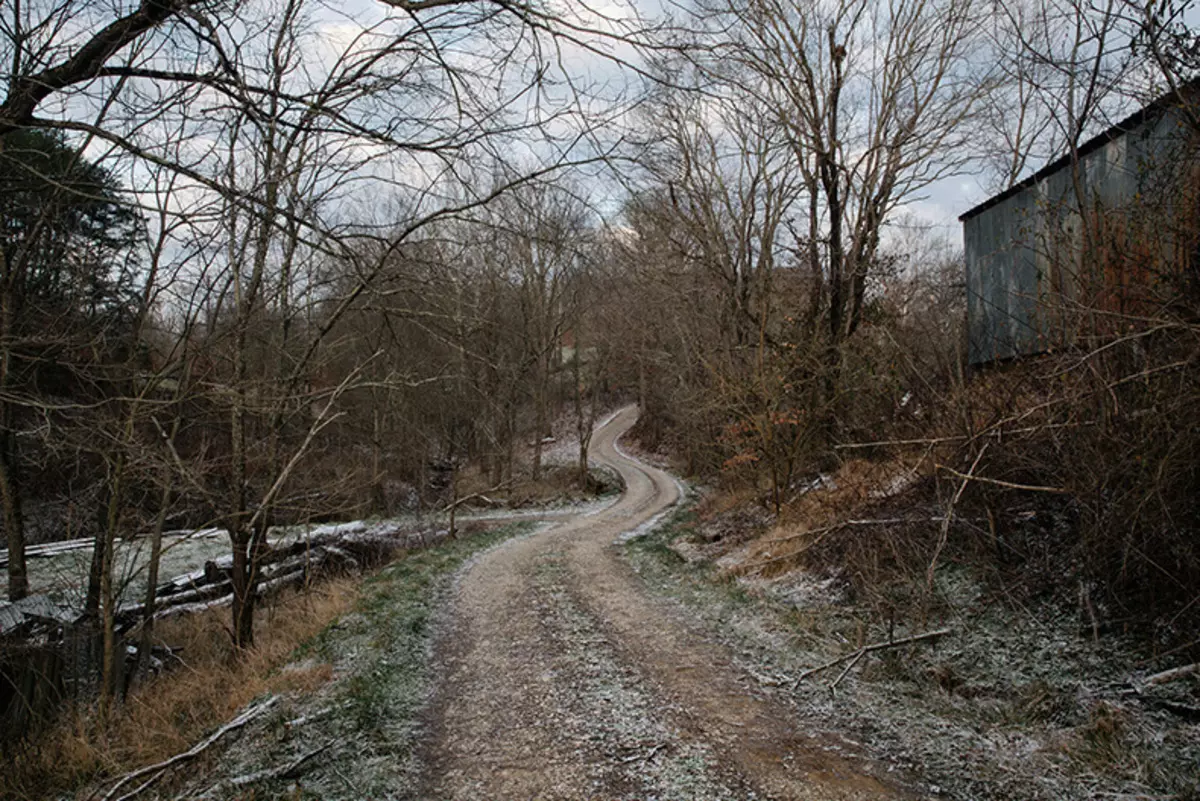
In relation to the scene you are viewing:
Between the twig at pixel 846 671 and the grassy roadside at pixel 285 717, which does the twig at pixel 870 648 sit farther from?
the grassy roadside at pixel 285 717

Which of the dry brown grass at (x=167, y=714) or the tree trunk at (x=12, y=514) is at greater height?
the tree trunk at (x=12, y=514)

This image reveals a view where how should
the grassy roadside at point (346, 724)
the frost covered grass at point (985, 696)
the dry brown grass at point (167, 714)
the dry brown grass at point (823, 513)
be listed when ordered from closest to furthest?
the frost covered grass at point (985, 696) → the grassy roadside at point (346, 724) → the dry brown grass at point (167, 714) → the dry brown grass at point (823, 513)

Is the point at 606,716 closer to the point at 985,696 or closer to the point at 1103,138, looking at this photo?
the point at 985,696

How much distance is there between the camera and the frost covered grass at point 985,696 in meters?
3.80

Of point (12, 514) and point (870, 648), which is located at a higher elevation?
point (12, 514)

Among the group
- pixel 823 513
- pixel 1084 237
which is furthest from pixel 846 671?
pixel 823 513

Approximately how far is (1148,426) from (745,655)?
3581mm

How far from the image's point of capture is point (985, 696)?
4.95 meters

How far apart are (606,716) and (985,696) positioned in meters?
2.70

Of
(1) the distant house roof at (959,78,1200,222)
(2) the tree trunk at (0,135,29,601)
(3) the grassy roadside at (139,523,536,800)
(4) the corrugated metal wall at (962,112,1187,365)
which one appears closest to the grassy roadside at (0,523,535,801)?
(3) the grassy roadside at (139,523,536,800)

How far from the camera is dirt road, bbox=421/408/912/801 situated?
4070mm

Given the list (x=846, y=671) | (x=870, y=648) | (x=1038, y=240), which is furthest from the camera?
(x=1038, y=240)

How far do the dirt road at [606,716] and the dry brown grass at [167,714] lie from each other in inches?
63.7

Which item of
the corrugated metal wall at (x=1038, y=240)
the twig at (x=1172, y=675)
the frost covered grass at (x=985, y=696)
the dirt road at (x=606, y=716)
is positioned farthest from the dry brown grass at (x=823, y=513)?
the twig at (x=1172, y=675)
